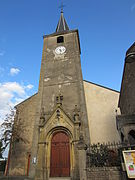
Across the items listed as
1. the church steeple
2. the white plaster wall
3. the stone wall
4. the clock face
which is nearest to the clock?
the clock face

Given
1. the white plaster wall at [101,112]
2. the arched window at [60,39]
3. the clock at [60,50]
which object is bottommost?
the white plaster wall at [101,112]

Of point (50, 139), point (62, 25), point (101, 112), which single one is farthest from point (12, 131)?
point (62, 25)

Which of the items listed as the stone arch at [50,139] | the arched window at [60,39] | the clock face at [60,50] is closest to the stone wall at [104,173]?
the stone arch at [50,139]

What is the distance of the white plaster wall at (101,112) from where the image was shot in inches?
607

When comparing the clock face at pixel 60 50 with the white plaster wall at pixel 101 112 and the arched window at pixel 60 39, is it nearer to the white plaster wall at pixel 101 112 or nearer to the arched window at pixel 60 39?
the arched window at pixel 60 39

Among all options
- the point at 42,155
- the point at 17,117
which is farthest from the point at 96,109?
the point at 17,117

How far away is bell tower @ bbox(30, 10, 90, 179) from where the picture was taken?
11.0m

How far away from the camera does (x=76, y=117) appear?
12117mm

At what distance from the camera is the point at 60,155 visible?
37.7 feet

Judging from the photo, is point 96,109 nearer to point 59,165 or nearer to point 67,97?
point 67,97

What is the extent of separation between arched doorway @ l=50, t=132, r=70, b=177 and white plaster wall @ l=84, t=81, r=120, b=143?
15.5 feet

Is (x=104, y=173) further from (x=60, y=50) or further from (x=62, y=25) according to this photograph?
(x=62, y=25)

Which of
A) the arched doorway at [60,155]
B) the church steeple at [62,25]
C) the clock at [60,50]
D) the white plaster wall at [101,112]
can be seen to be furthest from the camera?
the church steeple at [62,25]

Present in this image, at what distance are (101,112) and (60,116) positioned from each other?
235 inches
